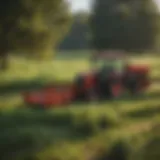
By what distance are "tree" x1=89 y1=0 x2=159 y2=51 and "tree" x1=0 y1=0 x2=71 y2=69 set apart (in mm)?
122

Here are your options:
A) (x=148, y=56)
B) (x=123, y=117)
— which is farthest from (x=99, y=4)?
(x=123, y=117)

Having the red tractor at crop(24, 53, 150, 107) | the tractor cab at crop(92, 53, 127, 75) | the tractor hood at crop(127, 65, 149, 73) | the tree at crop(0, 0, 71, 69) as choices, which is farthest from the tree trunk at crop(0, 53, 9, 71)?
the tractor hood at crop(127, 65, 149, 73)

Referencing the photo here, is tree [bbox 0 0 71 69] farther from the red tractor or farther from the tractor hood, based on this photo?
the tractor hood

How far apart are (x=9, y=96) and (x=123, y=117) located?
1.13ft

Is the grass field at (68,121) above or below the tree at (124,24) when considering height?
below

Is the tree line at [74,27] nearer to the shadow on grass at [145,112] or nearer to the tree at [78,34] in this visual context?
the tree at [78,34]

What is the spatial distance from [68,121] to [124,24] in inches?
13.0

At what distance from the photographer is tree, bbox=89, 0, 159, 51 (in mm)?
1227

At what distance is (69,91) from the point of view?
1217mm

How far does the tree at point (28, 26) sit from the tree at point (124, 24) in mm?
122

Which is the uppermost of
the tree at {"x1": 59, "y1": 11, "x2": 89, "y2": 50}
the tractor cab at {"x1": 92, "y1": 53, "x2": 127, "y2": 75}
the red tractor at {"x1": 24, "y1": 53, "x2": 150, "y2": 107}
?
the tree at {"x1": 59, "y1": 11, "x2": 89, "y2": 50}

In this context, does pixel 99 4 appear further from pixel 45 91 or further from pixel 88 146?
pixel 88 146

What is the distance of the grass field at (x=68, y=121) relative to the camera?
1.18 m

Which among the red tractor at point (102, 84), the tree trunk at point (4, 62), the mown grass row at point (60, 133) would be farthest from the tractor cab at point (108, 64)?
the tree trunk at point (4, 62)
